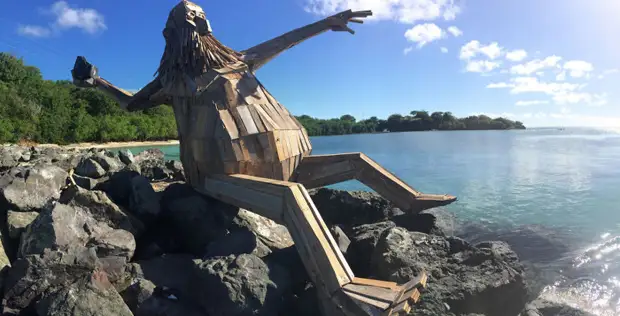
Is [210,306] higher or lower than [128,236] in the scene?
lower

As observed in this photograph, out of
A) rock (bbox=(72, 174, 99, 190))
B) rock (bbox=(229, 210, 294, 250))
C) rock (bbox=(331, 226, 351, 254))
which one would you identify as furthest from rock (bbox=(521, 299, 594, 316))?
rock (bbox=(72, 174, 99, 190))

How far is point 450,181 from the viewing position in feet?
51.0

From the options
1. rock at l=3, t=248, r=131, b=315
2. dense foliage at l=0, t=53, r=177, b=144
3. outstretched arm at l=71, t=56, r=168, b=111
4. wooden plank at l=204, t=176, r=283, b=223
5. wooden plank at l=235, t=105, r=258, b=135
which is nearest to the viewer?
rock at l=3, t=248, r=131, b=315

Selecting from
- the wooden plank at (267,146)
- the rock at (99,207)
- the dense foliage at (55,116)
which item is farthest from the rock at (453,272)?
the dense foliage at (55,116)

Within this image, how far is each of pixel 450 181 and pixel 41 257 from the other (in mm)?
14523

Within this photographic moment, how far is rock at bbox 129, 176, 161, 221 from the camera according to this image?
4.55m

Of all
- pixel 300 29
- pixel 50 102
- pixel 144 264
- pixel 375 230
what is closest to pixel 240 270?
pixel 144 264

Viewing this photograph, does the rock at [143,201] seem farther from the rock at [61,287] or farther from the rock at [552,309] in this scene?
the rock at [552,309]

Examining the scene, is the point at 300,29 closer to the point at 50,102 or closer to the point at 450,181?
the point at 450,181

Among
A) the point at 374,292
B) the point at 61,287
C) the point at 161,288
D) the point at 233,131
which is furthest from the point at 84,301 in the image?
the point at 233,131

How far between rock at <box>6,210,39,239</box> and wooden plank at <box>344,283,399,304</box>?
134 inches

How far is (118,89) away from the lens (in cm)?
585

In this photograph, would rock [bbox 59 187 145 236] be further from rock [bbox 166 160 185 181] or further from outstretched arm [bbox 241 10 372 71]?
rock [bbox 166 160 185 181]

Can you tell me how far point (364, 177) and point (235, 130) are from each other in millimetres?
1754
